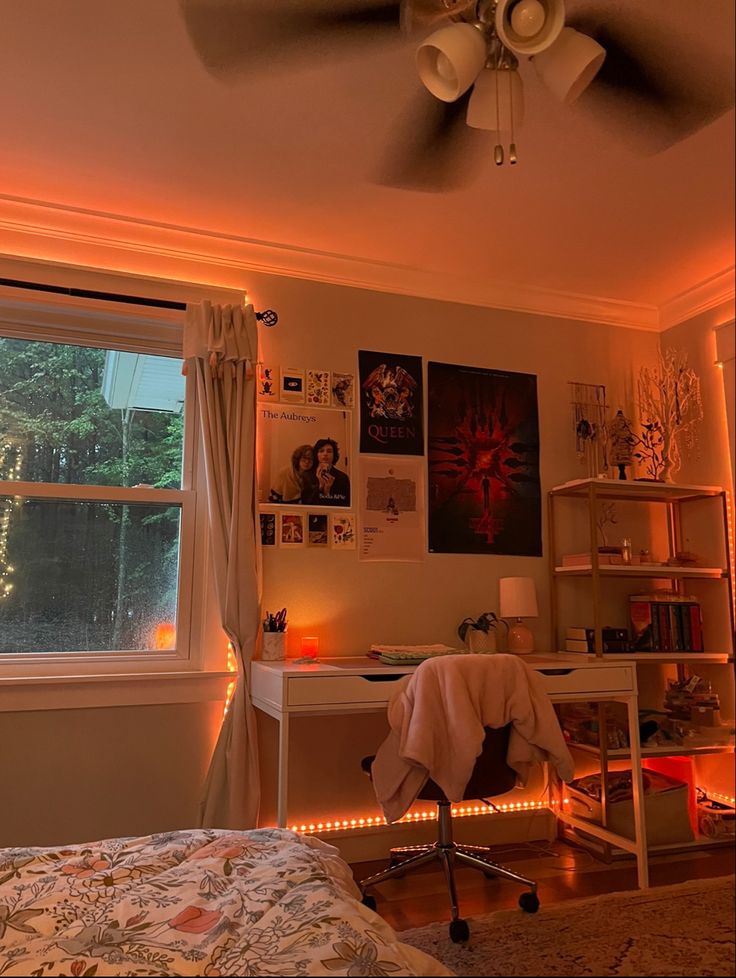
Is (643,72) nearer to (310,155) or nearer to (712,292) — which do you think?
(712,292)

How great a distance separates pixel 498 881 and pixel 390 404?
6.16 ft

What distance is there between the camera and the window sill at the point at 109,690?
8.22ft

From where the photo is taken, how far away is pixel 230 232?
2934 mm

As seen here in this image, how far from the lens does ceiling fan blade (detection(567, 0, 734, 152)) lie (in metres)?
1.06

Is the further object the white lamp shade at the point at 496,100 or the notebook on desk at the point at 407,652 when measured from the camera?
the notebook on desk at the point at 407,652

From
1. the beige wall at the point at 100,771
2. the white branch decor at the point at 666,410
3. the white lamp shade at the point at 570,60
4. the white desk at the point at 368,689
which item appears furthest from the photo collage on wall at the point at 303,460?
the white lamp shade at the point at 570,60

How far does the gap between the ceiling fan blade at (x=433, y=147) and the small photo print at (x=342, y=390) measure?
1078mm

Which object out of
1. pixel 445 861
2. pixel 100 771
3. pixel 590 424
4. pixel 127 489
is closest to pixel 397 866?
pixel 445 861

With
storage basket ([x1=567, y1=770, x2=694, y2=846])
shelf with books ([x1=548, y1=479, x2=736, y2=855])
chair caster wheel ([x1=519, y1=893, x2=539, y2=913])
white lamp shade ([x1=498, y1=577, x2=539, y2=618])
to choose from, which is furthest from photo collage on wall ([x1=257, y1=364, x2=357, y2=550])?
chair caster wheel ([x1=519, y1=893, x2=539, y2=913])

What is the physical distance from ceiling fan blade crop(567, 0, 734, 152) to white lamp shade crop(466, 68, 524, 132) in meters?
0.13

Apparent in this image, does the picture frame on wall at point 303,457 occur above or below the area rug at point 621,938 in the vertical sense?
above

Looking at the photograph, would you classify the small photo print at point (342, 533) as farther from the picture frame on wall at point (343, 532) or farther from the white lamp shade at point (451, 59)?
the white lamp shade at point (451, 59)

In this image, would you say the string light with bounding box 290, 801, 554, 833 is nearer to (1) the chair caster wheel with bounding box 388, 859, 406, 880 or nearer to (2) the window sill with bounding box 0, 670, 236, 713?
(1) the chair caster wheel with bounding box 388, 859, 406, 880

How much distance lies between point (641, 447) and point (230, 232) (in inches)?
77.1
